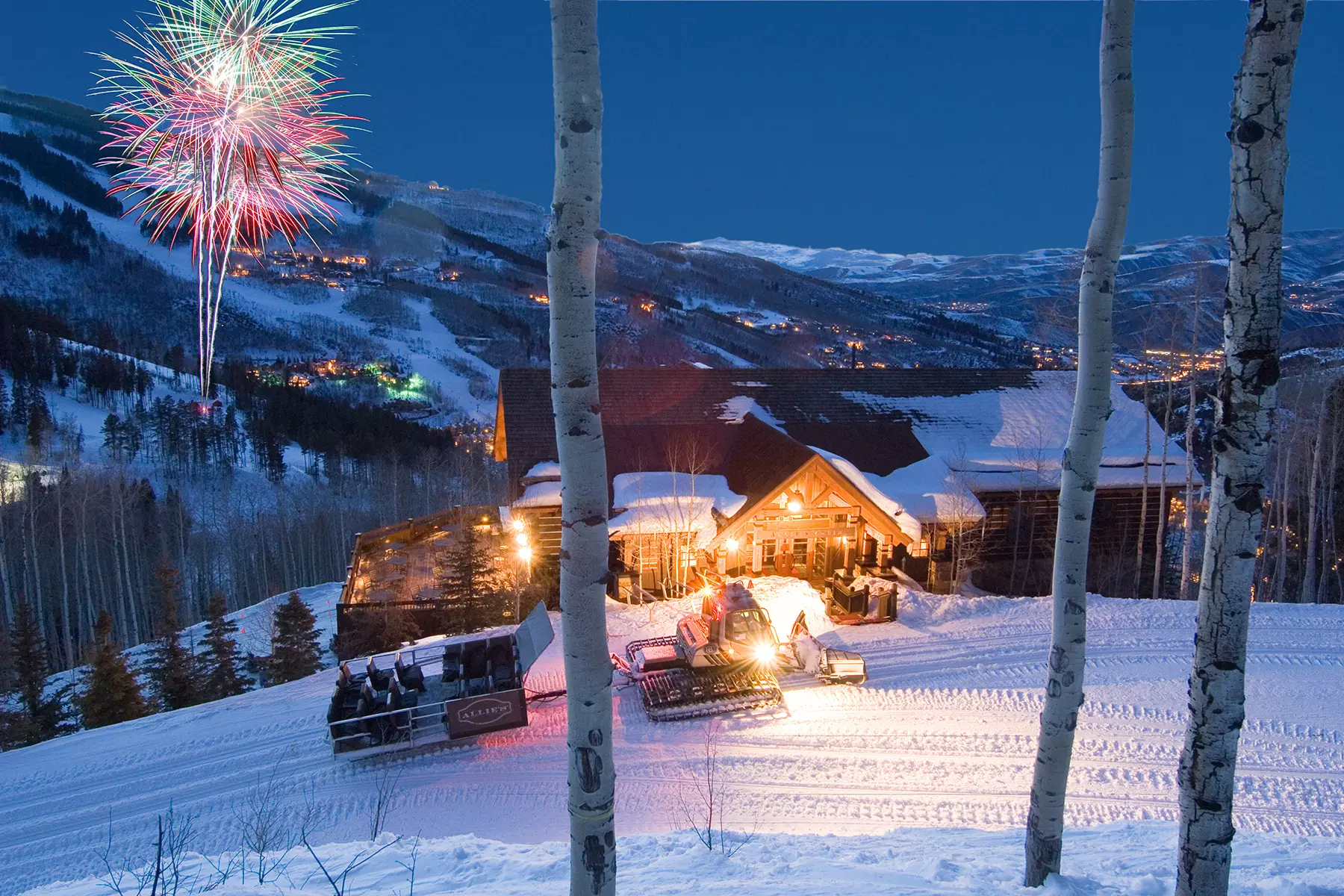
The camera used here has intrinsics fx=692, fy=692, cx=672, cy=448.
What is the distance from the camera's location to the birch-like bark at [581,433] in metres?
3.21

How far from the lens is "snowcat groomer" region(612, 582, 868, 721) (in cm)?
1195

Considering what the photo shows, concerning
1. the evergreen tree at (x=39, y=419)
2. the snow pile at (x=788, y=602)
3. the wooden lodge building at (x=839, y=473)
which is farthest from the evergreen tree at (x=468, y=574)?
the evergreen tree at (x=39, y=419)

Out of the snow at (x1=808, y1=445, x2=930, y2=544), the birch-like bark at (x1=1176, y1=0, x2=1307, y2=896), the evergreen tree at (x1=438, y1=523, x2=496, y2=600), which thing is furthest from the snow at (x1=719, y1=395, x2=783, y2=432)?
the birch-like bark at (x1=1176, y1=0, x2=1307, y2=896)

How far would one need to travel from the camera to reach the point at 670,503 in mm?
19750

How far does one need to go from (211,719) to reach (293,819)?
5.23 meters

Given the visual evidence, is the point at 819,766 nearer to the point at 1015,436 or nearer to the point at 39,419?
the point at 1015,436

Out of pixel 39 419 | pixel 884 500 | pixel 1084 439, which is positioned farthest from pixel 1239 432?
pixel 39 419

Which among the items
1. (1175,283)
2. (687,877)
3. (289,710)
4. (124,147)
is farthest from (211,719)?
(1175,283)

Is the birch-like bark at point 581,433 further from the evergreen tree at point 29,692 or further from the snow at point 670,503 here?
the evergreen tree at point 29,692

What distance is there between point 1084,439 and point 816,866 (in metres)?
4.47

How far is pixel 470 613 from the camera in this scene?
1734 centimetres

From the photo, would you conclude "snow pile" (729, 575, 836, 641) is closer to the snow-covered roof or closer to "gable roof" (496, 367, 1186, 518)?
"gable roof" (496, 367, 1186, 518)

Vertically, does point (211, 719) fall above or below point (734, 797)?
below

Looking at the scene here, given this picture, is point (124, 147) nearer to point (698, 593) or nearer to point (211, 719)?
point (211, 719)
